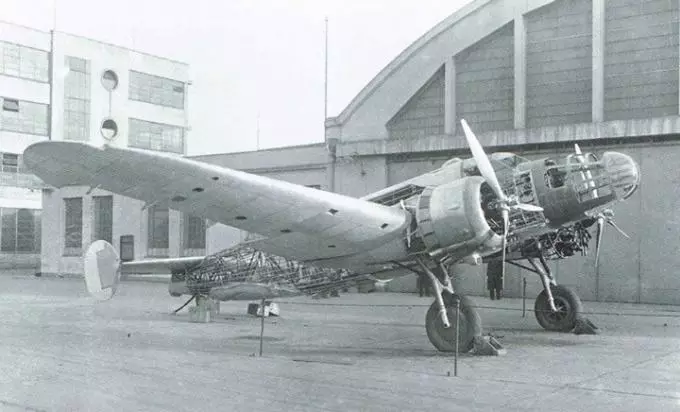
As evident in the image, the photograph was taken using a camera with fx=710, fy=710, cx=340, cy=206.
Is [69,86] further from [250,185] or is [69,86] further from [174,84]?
[250,185]

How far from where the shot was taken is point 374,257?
11.4 metres

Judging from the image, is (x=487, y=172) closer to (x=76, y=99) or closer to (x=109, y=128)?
(x=109, y=128)

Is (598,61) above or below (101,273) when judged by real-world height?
above

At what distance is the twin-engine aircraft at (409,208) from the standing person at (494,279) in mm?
10338

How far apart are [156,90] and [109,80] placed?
3801 millimetres

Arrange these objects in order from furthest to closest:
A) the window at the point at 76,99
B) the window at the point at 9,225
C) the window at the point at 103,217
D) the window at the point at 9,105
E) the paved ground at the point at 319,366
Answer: the window at the point at 9,225 → the window at the point at 76,99 → the window at the point at 9,105 → the window at the point at 103,217 → the paved ground at the point at 319,366

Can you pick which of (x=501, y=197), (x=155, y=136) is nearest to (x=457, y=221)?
(x=501, y=197)

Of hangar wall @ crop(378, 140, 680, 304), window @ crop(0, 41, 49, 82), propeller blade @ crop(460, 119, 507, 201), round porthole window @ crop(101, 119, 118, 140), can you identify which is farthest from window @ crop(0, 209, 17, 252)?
round porthole window @ crop(101, 119, 118, 140)

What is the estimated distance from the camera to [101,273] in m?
13.8

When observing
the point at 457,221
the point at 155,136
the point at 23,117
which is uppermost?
the point at 23,117

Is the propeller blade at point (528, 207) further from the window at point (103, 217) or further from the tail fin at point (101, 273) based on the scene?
the window at point (103, 217)

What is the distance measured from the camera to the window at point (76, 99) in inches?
1762

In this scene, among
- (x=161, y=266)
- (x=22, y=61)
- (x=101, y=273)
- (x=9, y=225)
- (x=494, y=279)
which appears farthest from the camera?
(x=9, y=225)

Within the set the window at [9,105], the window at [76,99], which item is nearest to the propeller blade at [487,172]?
the window at [76,99]
